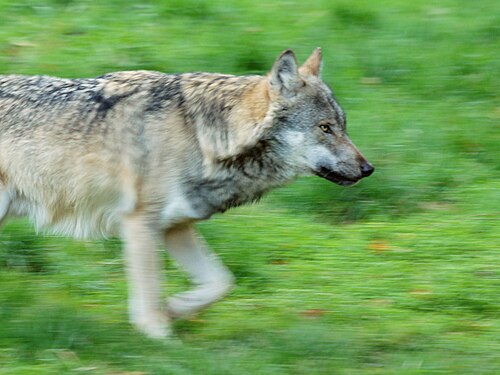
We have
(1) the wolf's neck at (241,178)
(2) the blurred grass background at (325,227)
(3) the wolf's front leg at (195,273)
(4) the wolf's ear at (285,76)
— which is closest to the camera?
(2) the blurred grass background at (325,227)

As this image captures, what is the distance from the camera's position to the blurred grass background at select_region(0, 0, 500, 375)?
5.30 metres

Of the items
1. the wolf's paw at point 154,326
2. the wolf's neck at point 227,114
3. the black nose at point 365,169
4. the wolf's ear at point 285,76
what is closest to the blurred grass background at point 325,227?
the wolf's paw at point 154,326

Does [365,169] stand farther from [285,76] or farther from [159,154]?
[159,154]

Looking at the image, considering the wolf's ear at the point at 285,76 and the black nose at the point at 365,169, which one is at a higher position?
Answer: the wolf's ear at the point at 285,76

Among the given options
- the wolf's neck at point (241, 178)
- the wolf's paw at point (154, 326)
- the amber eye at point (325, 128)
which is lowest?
the wolf's paw at point (154, 326)

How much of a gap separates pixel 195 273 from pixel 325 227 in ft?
5.02

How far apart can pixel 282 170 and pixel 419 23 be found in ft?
14.2

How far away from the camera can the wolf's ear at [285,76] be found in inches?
216

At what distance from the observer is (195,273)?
5934mm

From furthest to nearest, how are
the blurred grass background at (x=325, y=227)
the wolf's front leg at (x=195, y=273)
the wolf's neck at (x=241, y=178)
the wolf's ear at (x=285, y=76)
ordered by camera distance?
the wolf's front leg at (x=195, y=273), the wolf's neck at (x=241, y=178), the wolf's ear at (x=285, y=76), the blurred grass background at (x=325, y=227)

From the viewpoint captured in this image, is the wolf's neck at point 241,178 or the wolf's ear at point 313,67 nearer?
the wolf's neck at point 241,178

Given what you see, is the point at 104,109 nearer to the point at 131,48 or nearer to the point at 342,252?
the point at 342,252

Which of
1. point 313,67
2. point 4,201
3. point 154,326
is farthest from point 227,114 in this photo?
point 4,201

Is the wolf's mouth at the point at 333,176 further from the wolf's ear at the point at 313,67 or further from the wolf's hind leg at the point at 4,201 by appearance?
the wolf's hind leg at the point at 4,201
